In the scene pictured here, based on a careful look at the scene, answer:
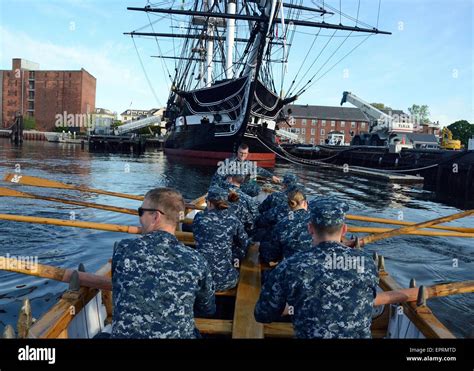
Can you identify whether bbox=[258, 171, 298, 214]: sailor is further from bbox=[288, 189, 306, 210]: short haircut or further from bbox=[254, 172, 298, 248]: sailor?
bbox=[288, 189, 306, 210]: short haircut

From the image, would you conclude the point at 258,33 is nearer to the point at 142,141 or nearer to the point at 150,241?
the point at 150,241

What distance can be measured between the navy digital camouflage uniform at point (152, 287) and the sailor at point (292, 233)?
88.7 inches

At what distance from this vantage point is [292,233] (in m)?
5.17

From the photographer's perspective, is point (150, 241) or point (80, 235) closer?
point (150, 241)

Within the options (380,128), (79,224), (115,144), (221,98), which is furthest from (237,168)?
(115,144)

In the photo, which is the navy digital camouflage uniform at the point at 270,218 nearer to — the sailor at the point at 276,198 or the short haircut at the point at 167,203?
the sailor at the point at 276,198

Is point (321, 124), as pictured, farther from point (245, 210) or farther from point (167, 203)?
point (167, 203)

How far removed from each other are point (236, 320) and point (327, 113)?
103 m

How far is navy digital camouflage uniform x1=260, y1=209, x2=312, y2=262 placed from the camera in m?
5.05

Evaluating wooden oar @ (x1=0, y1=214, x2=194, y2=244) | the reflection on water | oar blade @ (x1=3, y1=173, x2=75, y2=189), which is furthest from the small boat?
oar blade @ (x1=3, y1=173, x2=75, y2=189)

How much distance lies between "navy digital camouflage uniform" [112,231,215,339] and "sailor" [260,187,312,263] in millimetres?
2252
